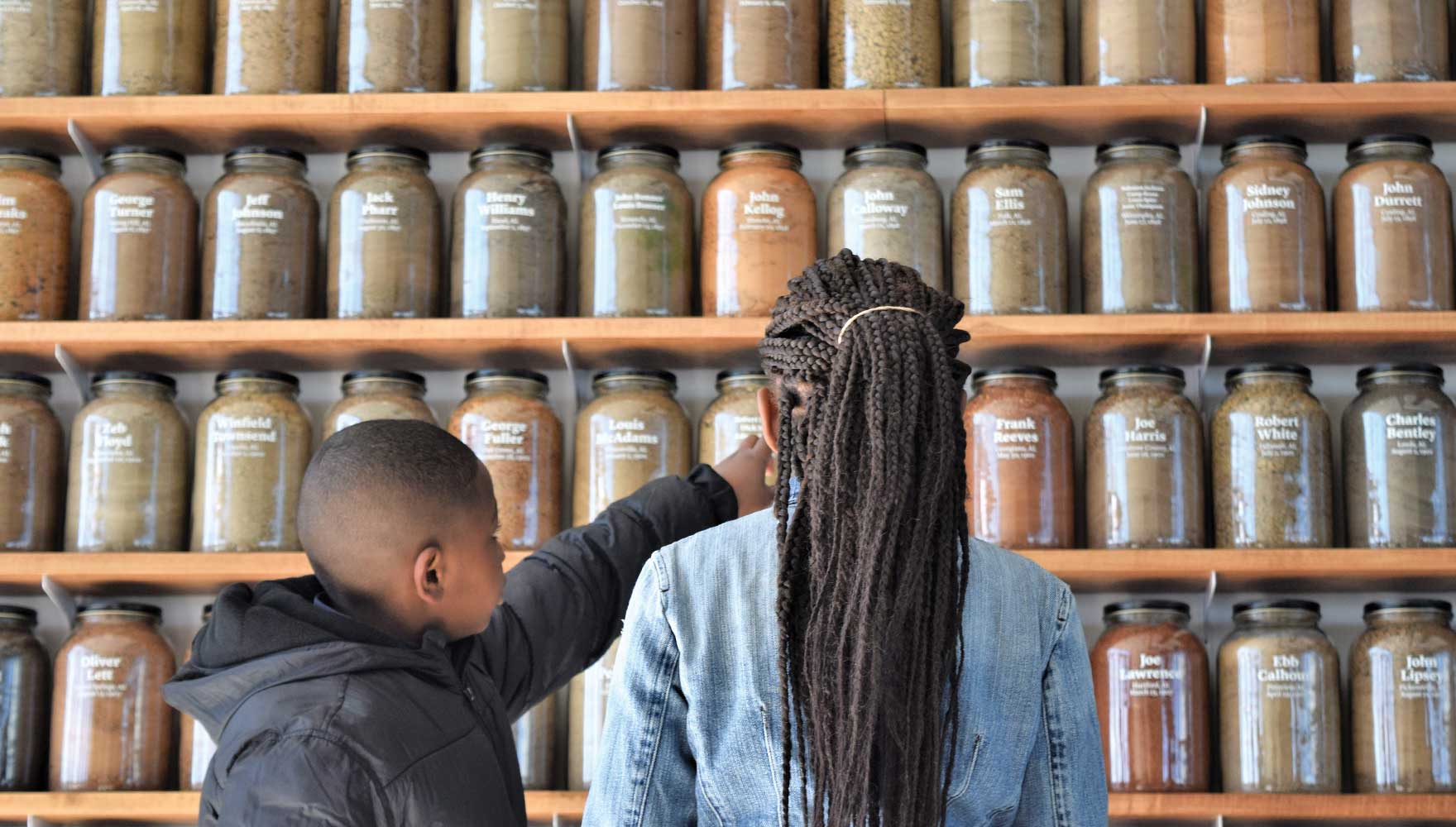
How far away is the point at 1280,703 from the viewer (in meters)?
1.76

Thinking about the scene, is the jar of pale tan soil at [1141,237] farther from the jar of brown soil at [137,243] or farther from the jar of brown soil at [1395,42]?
the jar of brown soil at [137,243]

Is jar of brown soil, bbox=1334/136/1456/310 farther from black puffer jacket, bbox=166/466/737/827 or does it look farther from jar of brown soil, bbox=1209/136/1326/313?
black puffer jacket, bbox=166/466/737/827

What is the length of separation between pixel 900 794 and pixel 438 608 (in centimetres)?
38

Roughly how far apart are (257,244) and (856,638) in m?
1.18

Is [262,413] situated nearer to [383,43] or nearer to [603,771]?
[383,43]

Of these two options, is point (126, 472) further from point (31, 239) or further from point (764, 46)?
point (764, 46)

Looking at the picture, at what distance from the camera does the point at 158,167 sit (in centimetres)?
193

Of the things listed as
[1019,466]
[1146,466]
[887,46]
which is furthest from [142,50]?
[1146,466]

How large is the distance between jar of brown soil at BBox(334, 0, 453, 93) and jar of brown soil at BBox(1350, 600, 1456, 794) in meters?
1.24

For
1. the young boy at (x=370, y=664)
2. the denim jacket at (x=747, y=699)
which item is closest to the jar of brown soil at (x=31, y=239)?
the young boy at (x=370, y=664)

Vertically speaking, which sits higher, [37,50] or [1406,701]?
[37,50]

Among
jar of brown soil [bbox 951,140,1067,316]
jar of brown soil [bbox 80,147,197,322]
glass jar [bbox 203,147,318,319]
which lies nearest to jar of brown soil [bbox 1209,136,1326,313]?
jar of brown soil [bbox 951,140,1067,316]

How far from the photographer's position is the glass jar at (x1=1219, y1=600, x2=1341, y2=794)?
1.75 metres

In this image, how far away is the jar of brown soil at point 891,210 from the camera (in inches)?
72.5
